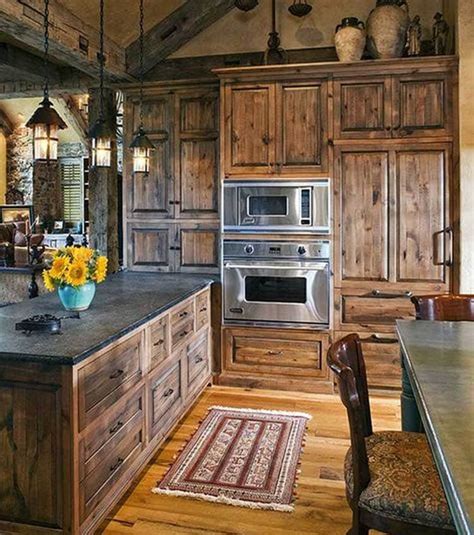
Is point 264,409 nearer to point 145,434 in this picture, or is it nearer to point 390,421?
point 390,421

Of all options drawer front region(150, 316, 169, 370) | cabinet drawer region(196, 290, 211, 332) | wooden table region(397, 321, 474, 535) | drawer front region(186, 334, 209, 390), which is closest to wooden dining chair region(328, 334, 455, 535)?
wooden table region(397, 321, 474, 535)

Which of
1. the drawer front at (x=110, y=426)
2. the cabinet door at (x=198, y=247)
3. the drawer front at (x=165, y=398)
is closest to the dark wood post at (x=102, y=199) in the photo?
the cabinet door at (x=198, y=247)

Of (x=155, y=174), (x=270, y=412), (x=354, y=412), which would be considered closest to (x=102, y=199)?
(x=155, y=174)

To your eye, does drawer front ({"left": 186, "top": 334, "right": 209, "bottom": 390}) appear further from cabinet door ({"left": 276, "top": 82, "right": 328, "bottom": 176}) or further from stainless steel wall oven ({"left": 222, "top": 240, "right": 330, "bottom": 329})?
cabinet door ({"left": 276, "top": 82, "right": 328, "bottom": 176})

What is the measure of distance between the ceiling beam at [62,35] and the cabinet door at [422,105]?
7.67 ft

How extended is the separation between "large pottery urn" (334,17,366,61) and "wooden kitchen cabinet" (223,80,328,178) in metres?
0.26

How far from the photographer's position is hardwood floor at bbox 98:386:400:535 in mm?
2357

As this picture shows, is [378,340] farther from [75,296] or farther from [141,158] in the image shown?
[75,296]

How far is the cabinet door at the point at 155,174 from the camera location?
4488 mm

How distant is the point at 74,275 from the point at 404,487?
5.78 ft

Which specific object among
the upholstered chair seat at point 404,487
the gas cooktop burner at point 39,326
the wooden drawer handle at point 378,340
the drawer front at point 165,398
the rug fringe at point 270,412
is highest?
the gas cooktop burner at point 39,326

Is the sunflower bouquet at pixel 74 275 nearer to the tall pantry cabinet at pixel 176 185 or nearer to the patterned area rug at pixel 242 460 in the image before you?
the patterned area rug at pixel 242 460

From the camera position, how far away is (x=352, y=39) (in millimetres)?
3852

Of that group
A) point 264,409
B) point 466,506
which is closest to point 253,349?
point 264,409
